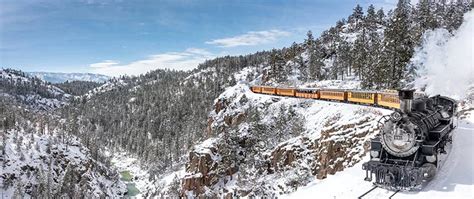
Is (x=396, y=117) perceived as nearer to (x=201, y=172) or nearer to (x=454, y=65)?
(x=454, y=65)

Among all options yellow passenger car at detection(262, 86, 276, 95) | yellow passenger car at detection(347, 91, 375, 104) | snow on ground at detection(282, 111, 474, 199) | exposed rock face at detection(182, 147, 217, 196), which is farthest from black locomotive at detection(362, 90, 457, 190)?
yellow passenger car at detection(262, 86, 276, 95)

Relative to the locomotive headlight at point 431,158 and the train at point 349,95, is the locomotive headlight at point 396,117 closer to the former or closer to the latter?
the locomotive headlight at point 431,158

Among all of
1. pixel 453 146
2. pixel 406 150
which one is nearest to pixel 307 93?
pixel 453 146

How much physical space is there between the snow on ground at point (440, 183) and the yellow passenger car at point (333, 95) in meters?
17.6

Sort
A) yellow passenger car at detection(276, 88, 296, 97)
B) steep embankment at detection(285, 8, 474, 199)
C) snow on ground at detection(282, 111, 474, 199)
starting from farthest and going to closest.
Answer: yellow passenger car at detection(276, 88, 296, 97) < steep embankment at detection(285, 8, 474, 199) < snow on ground at detection(282, 111, 474, 199)

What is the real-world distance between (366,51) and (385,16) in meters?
52.7

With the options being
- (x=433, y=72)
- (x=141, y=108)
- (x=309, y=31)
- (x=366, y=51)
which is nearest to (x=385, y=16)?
(x=309, y=31)

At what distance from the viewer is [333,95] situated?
42.1 metres

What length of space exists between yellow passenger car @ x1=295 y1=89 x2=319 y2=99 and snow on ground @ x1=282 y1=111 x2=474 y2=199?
24.8 meters

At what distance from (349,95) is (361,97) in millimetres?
3230

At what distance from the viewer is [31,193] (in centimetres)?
7800

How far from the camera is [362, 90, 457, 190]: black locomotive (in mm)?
16047

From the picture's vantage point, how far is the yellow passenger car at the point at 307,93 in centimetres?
4710

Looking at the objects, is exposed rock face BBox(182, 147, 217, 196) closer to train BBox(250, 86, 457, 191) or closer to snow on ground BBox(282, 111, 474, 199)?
snow on ground BBox(282, 111, 474, 199)
